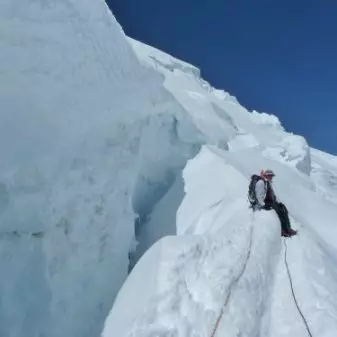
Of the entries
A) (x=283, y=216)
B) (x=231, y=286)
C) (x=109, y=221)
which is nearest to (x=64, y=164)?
(x=109, y=221)

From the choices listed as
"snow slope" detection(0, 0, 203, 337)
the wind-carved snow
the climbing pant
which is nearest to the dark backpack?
the wind-carved snow

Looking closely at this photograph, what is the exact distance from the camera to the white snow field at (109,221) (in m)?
5.58

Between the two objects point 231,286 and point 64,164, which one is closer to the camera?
point 231,286

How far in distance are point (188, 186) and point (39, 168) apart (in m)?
6.05

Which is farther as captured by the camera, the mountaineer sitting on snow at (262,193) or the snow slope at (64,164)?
the mountaineer sitting on snow at (262,193)

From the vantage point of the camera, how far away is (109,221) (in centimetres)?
974

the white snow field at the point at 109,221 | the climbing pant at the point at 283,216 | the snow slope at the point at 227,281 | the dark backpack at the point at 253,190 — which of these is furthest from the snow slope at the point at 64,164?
the climbing pant at the point at 283,216

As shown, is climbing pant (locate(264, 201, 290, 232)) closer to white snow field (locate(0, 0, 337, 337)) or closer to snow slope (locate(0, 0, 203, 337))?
white snow field (locate(0, 0, 337, 337))

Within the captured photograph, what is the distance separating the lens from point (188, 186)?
42.9 feet

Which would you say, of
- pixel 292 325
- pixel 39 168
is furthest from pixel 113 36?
pixel 292 325

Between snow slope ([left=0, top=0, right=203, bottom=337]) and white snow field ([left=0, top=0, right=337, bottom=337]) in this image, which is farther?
snow slope ([left=0, top=0, right=203, bottom=337])

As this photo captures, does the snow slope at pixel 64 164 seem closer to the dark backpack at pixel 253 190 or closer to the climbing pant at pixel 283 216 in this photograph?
the dark backpack at pixel 253 190

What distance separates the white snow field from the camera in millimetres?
5578

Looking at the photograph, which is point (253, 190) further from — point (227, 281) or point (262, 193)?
point (227, 281)
